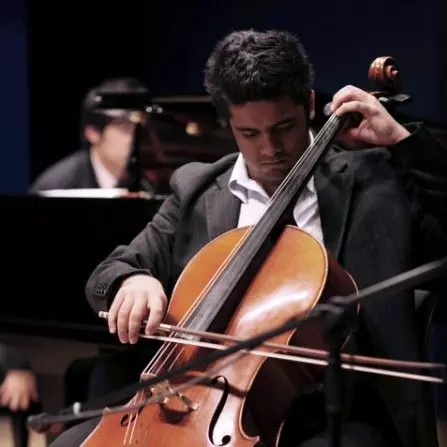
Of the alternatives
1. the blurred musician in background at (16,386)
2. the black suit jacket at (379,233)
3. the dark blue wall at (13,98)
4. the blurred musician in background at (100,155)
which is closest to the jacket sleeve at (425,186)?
the black suit jacket at (379,233)

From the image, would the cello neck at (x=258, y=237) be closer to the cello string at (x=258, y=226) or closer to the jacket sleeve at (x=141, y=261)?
the cello string at (x=258, y=226)

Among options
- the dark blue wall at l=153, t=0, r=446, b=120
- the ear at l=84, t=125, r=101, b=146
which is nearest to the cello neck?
the dark blue wall at l=153, t=0, r=446, b=120

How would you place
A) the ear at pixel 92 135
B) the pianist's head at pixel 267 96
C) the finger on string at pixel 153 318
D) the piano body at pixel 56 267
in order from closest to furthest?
the finger on string at pixel 153 318, the pianist's head at pixel 267 96, the piano body at pixel 56 267, the ear at pixel 92 135

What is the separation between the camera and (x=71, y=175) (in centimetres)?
411

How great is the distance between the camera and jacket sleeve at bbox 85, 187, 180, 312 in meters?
1.66

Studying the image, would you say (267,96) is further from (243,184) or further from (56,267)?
(56,267)

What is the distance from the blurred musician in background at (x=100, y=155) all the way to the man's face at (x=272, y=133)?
2421 mm

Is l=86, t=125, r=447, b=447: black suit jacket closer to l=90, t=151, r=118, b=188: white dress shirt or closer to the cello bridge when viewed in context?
the cello bridge

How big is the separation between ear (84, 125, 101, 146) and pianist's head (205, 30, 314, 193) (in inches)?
98.4

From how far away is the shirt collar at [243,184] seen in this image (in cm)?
171

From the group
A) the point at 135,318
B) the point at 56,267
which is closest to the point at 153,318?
the point at 135,318

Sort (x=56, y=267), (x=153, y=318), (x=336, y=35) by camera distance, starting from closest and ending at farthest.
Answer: (x=153, y=318) → (x=56, y=267) → (x=336, y=35)

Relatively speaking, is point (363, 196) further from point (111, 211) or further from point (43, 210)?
point (43, 210)

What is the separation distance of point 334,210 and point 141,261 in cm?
35
